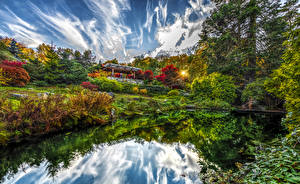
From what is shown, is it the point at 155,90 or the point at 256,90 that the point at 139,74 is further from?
the point at 256,90

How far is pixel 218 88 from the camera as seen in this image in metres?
11.8

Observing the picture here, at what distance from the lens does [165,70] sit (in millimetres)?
20266

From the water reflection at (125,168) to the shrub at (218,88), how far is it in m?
10.7

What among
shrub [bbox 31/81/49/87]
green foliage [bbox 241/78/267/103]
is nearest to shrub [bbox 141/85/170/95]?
green foliage [bbox 241/78/267/103]

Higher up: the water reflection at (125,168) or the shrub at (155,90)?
the shrub at (155,90)

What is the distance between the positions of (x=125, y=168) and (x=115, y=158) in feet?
1.43

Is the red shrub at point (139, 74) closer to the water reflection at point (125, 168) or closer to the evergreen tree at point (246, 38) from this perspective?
the evergreen tree at point (246, 38)

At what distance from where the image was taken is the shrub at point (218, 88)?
38.2 ft

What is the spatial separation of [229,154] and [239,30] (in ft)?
50.4

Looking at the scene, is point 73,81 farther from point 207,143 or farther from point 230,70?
point 230,70

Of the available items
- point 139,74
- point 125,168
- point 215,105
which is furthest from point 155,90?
point 125,168

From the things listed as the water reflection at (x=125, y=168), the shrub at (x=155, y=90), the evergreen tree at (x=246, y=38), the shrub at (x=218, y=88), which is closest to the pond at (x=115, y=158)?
the water reflection at (x=125, y=168)

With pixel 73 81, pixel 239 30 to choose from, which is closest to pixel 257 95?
pixel 239 30

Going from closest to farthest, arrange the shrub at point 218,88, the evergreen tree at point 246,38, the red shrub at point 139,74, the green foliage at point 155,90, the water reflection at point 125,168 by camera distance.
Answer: the water reflection at point 125,168
the evergreen tree at point 246,38
the shrub at point 218,88
the green foliage at point 155,90
the red shrub at point 139,74
